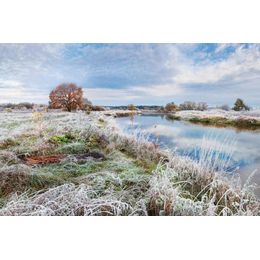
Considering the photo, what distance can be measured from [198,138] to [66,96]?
1.28 metres

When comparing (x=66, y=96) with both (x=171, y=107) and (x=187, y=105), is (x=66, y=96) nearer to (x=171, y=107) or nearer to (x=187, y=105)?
(x=171, y=107)

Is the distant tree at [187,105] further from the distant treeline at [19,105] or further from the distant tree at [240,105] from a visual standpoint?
the distant treeline at [19,105]

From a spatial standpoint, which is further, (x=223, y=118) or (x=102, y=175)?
(x=223, y=118)

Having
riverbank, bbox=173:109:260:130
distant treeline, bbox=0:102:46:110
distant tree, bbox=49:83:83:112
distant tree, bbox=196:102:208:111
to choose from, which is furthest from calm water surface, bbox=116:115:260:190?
distant treeline, bbox=0:102:46:110

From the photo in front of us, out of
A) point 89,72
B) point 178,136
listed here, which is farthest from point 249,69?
point 89,72

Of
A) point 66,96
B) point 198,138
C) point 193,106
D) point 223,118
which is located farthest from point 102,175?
point 223,118

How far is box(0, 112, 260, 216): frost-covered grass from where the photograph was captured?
10.9 ft

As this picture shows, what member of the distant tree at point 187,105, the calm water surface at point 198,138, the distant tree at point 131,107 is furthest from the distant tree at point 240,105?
the distant tree at point 131,107

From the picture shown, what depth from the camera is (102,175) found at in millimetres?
3535

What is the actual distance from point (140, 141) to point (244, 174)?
99 centimetres

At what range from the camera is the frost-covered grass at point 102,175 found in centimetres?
333

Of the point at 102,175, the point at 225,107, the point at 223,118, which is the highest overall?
the point at 225,107
